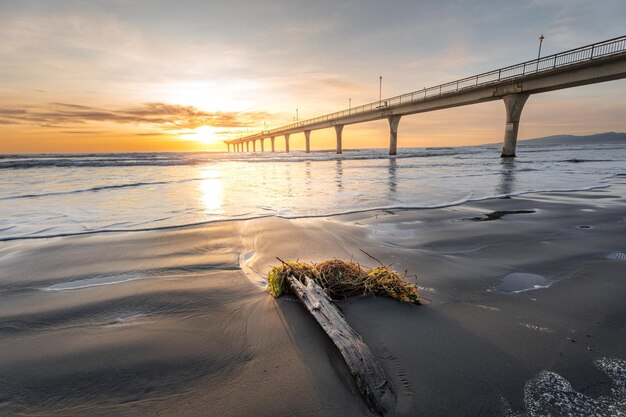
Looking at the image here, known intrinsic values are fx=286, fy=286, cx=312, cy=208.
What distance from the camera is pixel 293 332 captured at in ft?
7.82

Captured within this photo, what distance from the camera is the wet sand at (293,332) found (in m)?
1.75

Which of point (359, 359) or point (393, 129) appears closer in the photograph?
point (359, 359)

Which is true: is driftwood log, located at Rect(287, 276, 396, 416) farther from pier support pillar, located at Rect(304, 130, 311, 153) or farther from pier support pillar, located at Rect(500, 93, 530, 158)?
pier support pillar, located at Rect(304, 130, 311, 153)

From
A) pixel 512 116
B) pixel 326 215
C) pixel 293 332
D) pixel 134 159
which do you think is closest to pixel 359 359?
pixel 293 332

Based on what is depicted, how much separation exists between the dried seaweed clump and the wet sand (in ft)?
0.42

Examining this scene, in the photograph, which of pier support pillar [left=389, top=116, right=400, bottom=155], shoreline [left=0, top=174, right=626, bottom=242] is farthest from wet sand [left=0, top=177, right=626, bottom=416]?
pier support pillar [left=389, top=116, right=400, bottom=155]

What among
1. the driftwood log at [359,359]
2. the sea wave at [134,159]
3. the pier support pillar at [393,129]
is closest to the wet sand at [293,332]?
the driftwood log at [359,359]

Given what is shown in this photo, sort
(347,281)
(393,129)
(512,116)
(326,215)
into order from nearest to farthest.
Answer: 1. (347,281)
2. (326,215)
3. (512,116)
4. (393,129)

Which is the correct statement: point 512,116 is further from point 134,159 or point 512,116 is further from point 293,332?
point 134,159

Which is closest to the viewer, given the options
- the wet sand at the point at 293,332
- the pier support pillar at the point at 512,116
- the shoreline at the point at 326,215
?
the wet sand at the point at 293,332

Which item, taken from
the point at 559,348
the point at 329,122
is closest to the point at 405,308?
the point at 559,348

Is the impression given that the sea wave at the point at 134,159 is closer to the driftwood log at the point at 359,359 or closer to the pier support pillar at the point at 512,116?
the pier support pillar at the point at 512,116

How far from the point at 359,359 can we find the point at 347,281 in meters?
1.12

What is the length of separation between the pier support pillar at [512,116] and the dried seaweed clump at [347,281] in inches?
1378
